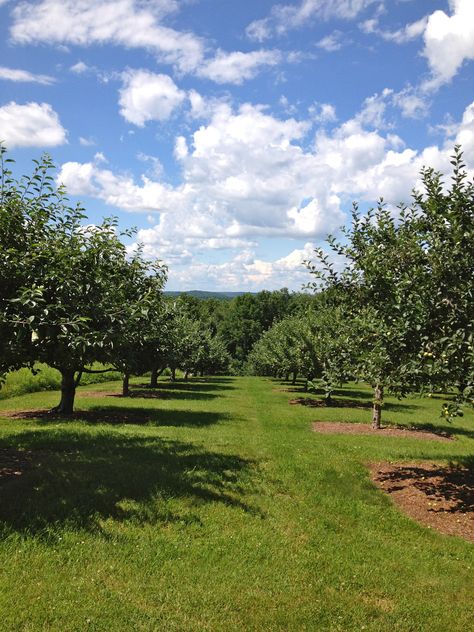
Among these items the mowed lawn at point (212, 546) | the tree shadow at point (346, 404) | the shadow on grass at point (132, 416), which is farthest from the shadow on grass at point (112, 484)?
the tree shadow at point (346, 404)

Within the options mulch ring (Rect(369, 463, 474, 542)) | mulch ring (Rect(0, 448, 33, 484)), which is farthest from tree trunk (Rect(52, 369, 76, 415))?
mulch ring (Rect(369, 463, 474, 542))

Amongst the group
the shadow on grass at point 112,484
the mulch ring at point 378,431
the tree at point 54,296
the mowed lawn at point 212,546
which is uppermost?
the tree at point 54,296

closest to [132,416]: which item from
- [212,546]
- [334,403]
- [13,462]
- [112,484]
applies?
[13,462]

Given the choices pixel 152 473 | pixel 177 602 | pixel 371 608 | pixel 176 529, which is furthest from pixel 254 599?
pixel 152 473

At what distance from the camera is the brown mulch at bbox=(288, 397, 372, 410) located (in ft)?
102

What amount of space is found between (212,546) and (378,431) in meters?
13.9

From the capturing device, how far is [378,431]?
1991 centimetres

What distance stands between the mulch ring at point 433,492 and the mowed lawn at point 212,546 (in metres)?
0.46

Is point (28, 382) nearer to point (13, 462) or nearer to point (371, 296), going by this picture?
point (13, 462)

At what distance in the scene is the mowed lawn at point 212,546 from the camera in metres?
6.01

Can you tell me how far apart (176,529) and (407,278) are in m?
6.53

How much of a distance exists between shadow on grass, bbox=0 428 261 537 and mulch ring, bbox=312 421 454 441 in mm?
8582

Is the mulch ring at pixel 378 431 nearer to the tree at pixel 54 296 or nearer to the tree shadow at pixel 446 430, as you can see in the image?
the tree shadow at pixel 446 430

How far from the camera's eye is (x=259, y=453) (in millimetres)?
13547
